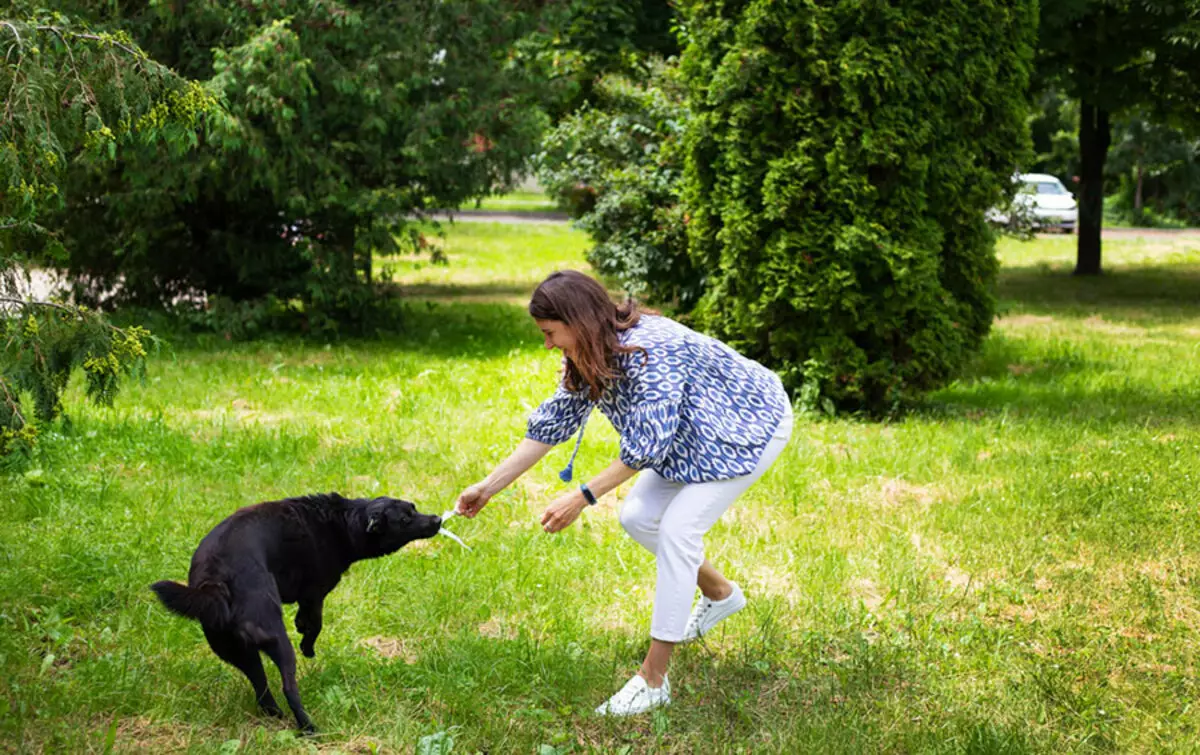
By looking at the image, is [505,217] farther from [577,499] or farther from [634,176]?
[577,499]

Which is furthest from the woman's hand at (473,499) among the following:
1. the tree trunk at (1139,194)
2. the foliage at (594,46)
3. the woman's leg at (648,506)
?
the tree trunk at (1139,194)

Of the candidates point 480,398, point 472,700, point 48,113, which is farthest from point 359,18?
point 472,700

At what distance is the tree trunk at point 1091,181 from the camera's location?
67.1 feet

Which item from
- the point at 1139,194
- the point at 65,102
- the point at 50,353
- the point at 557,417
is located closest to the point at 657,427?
the point at 557,417

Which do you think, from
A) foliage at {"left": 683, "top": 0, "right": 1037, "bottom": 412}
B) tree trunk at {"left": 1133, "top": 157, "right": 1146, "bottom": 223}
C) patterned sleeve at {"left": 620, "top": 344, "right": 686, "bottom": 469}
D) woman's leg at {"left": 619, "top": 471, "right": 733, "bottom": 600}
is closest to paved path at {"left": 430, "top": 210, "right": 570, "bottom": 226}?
tree trunk at {"left": 1133, "top": 157, "right": 1146, "bottom": 223}

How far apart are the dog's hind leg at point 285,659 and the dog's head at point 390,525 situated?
592 mm

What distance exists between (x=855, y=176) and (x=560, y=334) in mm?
5003

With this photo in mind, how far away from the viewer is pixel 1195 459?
25.2ft

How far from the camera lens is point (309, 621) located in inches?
179

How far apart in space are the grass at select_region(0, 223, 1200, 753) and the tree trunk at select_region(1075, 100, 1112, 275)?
11826 mm

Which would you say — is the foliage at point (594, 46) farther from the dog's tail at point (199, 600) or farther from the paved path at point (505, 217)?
the paved path at point (505, 217)

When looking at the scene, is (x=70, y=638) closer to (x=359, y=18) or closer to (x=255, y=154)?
(x=255, y=154)

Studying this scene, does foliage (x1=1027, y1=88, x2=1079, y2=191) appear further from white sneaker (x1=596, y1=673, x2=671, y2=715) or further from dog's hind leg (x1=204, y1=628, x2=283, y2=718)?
dog's hind leg (x1=204, y1=628, x2=283, y2=718)

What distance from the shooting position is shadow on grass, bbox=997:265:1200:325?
1638cm
